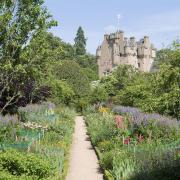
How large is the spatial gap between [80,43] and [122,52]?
35.1 m

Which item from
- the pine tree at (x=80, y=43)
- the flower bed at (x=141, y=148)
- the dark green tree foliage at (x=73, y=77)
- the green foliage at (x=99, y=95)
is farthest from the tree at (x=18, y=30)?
the pine tree at (x=80, y=43)

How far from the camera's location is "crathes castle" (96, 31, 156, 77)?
67.0 metres

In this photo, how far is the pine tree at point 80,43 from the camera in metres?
100

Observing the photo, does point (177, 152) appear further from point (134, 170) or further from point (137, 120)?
point (137, 120)

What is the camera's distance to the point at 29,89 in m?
25.9

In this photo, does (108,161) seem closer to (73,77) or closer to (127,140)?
(127,140)

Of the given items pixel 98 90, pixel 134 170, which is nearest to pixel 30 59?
pixel 134 170

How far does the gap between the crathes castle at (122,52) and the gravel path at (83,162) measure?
46936 mm

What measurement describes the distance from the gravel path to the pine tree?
7961 centimetres

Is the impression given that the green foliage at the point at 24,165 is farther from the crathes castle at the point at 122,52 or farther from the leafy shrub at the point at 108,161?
the crathes castle at the point at 122,52

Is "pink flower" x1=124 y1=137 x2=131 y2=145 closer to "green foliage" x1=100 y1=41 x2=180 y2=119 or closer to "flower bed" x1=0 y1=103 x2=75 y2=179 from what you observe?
"flower bed" x1=0 y1=103 x2=75 y2=179

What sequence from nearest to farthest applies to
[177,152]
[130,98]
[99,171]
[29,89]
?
1. [177,152]
2. [99,171]
3. [29,89]
4. [130,98]

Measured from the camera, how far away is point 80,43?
10150 cm

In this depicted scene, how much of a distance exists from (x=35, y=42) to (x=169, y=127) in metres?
5.65
